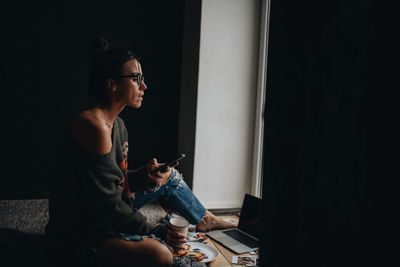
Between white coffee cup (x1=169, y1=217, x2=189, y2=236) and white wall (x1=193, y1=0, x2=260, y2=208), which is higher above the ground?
white wall (x1=193, y1=0, x2=260, y2=208)

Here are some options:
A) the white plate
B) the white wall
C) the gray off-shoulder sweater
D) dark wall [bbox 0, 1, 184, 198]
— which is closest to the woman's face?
the gray off-shoulder sweater

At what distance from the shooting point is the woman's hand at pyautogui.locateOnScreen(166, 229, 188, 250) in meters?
1.59

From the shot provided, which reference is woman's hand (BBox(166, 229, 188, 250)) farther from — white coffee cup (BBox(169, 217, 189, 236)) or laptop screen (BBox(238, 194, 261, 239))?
laptop screen (BBox(238, 194, 261, 239))

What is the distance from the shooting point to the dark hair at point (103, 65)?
1562 millimetres

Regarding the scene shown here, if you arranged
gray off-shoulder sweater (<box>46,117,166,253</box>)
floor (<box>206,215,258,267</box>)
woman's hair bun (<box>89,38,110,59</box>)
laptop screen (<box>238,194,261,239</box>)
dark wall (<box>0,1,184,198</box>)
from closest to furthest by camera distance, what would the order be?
gray off-shoulder sweater (<box>46,117,166,253</box>)
woman's hair bun (<box>89,38,110,59</box>)
floor (<box>206,215,258,267</box>)
laptop screen (<box>238,194,261,239</box>)
dark wall (<box>0,1,184,198</box>)

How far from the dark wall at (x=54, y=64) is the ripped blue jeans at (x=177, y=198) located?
123 cm

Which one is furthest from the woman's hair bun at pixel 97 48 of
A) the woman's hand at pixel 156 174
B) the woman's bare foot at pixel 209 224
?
the woman's bare foot at pixel 209 224

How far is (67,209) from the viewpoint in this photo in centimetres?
143

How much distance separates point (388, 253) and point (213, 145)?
2236mm

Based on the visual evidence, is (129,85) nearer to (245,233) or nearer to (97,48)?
(97,48)

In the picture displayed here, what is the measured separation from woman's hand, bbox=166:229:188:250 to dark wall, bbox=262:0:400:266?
992 mm

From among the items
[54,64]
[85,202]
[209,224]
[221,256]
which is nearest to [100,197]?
[85,202]

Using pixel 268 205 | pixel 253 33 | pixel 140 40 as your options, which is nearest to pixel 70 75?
pixel 140 40

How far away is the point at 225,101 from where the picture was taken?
2.70 metres
